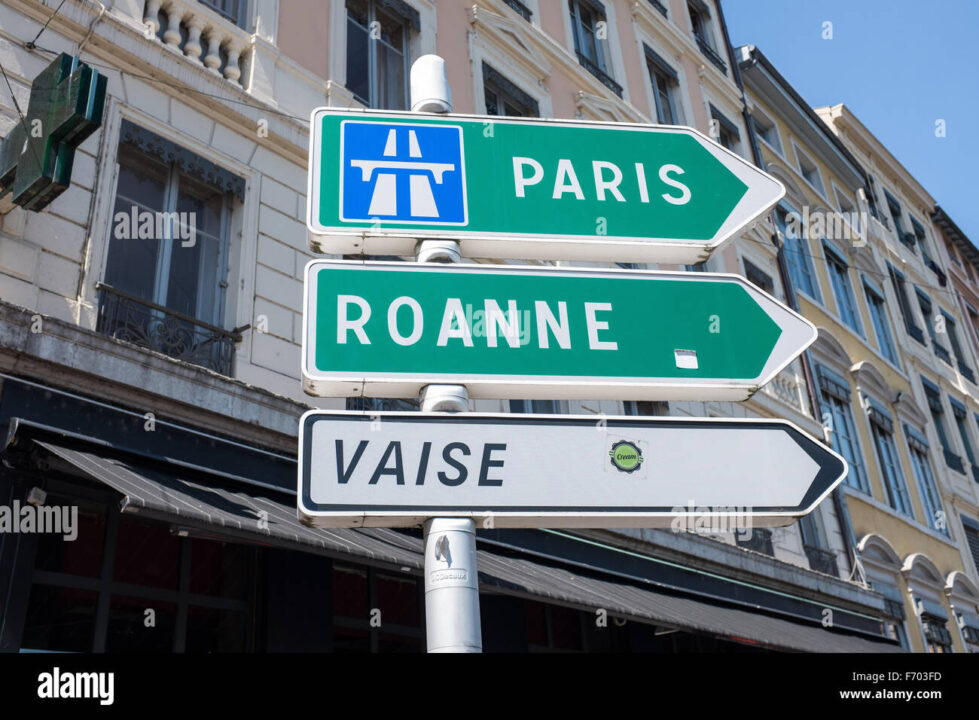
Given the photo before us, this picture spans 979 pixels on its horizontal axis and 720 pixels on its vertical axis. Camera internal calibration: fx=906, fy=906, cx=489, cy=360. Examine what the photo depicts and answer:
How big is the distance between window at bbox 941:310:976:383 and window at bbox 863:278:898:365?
478 cm

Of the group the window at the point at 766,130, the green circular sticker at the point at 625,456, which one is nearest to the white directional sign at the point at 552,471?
the green circular sticker at the point at 625,456

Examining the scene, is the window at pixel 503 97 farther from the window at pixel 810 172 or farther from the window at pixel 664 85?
the window at pixel 810 172

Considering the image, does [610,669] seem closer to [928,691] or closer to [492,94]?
[928,691]

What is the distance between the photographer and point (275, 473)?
6.95 m

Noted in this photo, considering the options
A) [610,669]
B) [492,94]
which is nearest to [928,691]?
[610,669]

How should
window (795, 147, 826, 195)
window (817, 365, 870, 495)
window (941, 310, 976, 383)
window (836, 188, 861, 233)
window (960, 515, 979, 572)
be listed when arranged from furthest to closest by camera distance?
window (941, 310, 976, 383), window (836, 188, 861, 233), window (795, 147, 826, 195), window (960, 515, 979, 572), window (817, 365, 870, 495)

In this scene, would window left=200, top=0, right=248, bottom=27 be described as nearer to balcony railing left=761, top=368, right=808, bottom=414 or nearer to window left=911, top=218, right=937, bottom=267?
balcony railing left=761, top=368, right=808, bottom=414

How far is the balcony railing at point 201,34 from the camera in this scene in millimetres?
7852

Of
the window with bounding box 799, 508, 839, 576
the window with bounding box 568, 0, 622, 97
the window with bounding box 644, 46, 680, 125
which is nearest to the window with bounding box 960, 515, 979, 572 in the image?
the window with bounding box 799, 508, 839, 576

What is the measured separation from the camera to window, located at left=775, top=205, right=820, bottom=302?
18.5 metres

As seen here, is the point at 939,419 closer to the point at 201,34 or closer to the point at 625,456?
the point at 201,34

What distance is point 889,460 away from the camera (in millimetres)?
18562

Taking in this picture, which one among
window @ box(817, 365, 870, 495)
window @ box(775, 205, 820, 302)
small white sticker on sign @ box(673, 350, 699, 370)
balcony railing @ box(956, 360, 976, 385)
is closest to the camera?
small white sticker on sign @ box(673, 350, 699, 370)

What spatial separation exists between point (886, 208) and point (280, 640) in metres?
24.0
